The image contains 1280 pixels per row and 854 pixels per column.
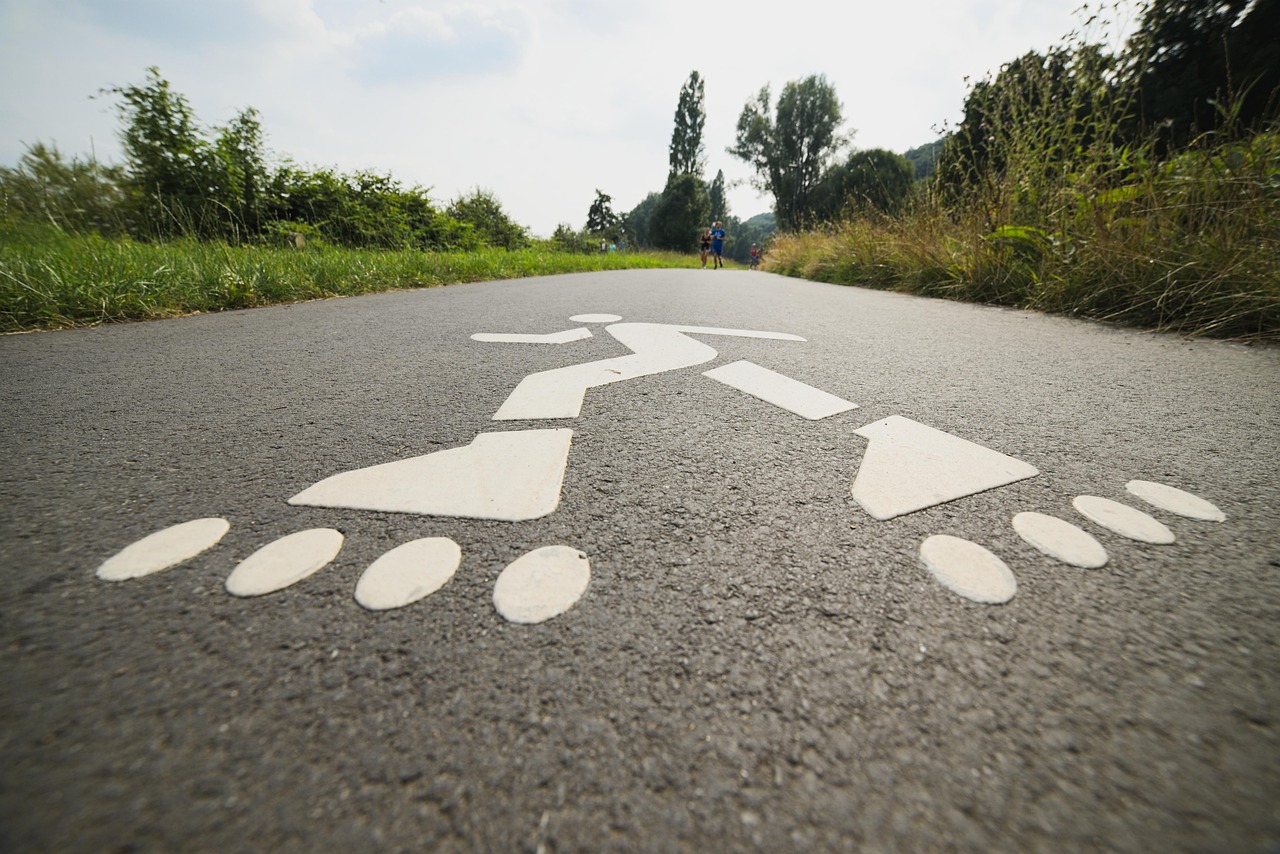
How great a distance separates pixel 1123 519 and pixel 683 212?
82.2 feet

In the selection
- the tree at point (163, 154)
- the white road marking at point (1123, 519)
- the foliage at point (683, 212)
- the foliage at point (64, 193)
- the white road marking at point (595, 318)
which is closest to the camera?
the white road marking at point (1123, 519)

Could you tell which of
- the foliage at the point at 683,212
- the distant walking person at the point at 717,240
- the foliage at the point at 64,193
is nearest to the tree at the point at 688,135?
the foliage at the point at 683,212

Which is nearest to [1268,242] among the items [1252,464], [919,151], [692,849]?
[1252,464]

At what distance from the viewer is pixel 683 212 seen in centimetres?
2328

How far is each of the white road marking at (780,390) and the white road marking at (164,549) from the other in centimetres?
115

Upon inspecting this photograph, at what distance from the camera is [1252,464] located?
0.93m

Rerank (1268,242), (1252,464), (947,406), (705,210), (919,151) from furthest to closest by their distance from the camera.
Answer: (919,151)
(705,210)
(1268,242)
(947,406)
(1252,464)

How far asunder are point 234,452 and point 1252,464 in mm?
2061

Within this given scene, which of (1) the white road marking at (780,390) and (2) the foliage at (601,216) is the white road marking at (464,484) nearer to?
(1) the white road marking at (780,390)

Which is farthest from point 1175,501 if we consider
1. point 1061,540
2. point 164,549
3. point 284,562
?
point 164,549

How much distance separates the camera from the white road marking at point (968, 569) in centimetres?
59

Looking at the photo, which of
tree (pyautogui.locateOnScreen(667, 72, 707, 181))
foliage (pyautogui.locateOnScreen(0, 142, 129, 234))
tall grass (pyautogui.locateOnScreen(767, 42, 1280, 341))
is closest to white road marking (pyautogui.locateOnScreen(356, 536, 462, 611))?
tall grass (pyautogui.locateOnScreen(767, 42, 1280, 341))

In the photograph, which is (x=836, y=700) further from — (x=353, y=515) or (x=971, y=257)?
(x=971, y=257)

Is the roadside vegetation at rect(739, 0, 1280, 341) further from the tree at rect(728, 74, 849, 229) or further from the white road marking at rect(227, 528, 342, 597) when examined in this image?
the tree at rect(728, 74, 849, 229)
